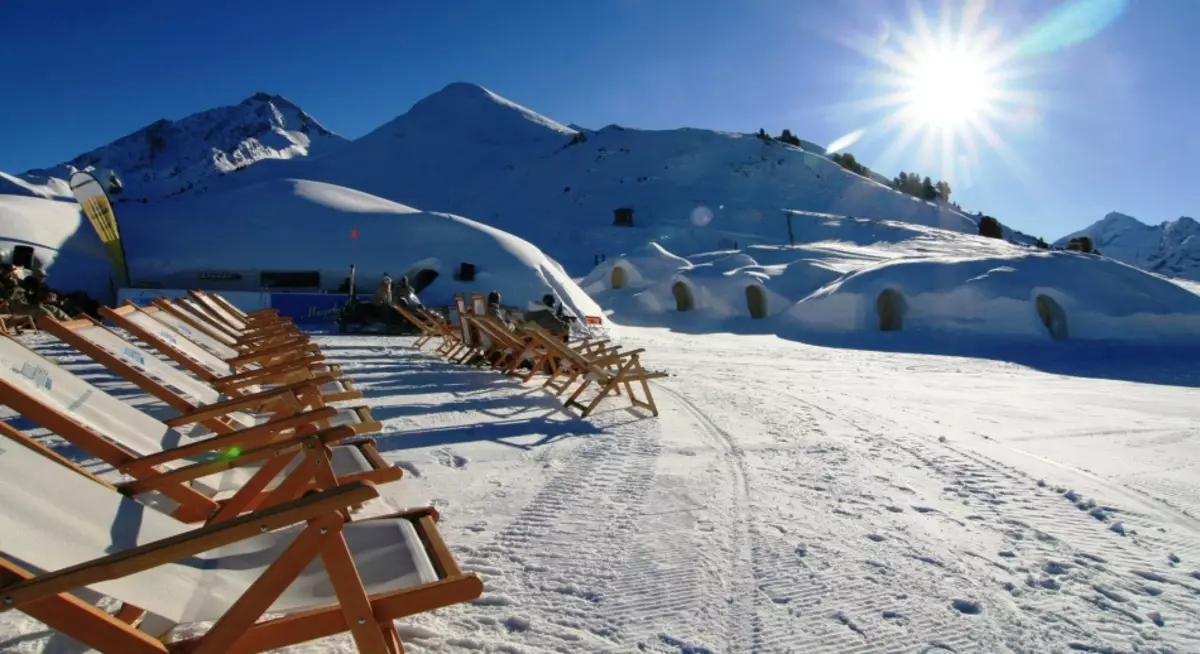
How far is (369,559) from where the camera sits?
1983 mm

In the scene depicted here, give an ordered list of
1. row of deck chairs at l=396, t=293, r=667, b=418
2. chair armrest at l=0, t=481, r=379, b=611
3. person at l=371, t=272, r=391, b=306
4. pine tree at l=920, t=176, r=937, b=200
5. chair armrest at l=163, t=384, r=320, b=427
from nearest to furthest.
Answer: chair armrest at l=0, t=481, r=379, b=611 < chair armrest at l=163, t=384, r=320, b=427 < row of deck chairs at l=396, t=293, r=667, b=418 < person at l=371, t=272, r=391, b=306 < pine tree at l=920, t=176, r=937, b=200

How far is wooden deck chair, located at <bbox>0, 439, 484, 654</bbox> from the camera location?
143 cm

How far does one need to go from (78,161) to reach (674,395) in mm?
237851

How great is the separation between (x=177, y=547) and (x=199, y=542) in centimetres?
4

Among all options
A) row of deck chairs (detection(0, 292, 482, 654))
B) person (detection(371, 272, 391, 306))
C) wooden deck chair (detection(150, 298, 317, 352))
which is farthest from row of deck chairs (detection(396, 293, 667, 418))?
person (detection(371, 272, 391, 306))

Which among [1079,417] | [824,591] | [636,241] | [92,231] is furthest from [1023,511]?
[636,241]

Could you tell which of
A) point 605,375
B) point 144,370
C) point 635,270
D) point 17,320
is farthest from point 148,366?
point 635,270

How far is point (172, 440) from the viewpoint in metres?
3.21

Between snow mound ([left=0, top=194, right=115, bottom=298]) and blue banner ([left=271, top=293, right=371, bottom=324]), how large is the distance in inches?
296

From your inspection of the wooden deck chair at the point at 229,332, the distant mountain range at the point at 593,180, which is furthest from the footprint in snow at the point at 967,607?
the distant mountain range at the point at 593,180

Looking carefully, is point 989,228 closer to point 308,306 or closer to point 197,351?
point 308,306

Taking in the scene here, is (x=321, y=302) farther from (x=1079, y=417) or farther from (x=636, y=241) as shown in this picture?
(x=636, y=241)

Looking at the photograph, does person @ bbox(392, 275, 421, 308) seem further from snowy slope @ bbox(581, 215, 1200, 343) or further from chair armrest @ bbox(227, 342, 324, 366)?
chair armrest @ bbox(227, 342, 324, 366)

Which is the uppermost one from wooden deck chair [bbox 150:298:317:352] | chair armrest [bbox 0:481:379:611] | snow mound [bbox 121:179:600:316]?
snow mound [bbox 121:179:600:316]
